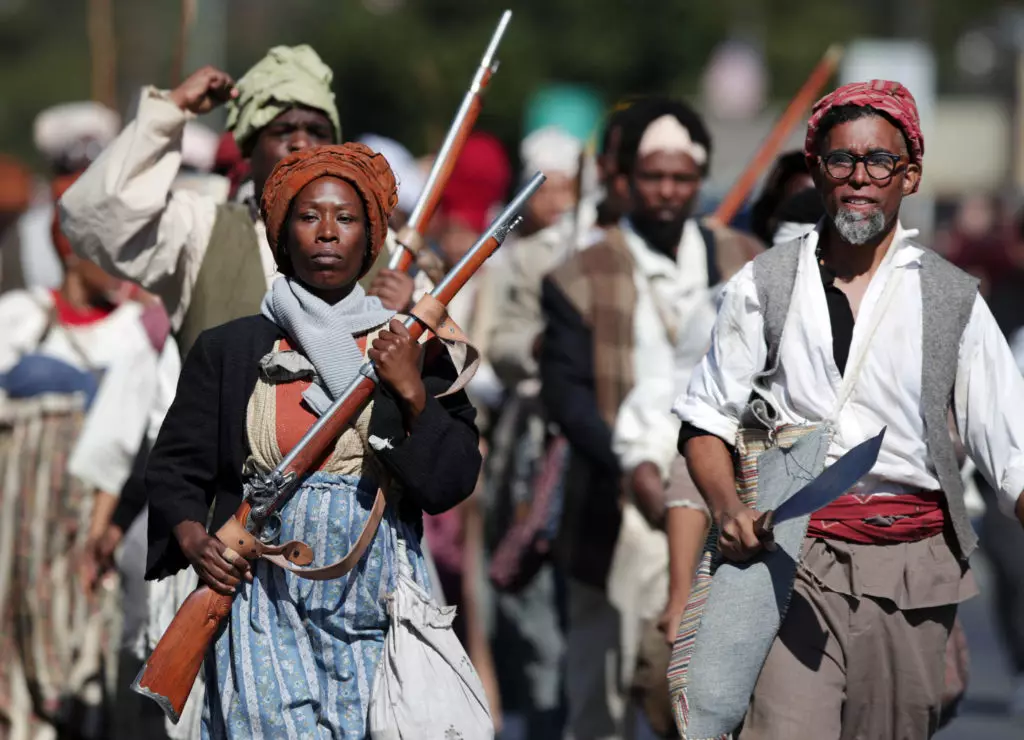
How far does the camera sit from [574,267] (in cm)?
793

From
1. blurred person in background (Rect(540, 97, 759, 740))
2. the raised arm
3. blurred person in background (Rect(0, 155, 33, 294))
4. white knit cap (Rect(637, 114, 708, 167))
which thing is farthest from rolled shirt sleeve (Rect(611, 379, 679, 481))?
blurred person in background (Rect(0, 155, 33, 294))

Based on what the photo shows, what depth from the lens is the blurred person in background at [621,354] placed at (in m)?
A: 7.64

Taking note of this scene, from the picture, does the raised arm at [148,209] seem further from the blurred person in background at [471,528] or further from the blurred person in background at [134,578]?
the blurred person in background at [471,528]

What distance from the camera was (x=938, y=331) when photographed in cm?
522

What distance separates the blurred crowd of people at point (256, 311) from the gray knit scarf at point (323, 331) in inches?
12.7

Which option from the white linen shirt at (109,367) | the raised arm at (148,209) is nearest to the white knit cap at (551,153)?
the white linen shirt at (109,367)

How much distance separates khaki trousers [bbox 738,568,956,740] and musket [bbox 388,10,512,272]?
149cm

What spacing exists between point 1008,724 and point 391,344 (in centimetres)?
604

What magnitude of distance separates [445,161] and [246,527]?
1.43m

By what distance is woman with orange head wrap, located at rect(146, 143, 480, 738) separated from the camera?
505 cm

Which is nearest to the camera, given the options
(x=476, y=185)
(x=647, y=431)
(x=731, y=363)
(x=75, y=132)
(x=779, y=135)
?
(x=731, y=363)

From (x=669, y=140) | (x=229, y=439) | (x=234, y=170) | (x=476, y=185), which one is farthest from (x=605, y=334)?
(x=476, y=185)

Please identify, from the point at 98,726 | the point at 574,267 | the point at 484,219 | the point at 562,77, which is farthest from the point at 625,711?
the point at 562,77

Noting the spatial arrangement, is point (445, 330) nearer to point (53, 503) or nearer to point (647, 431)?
point (647, 431)
